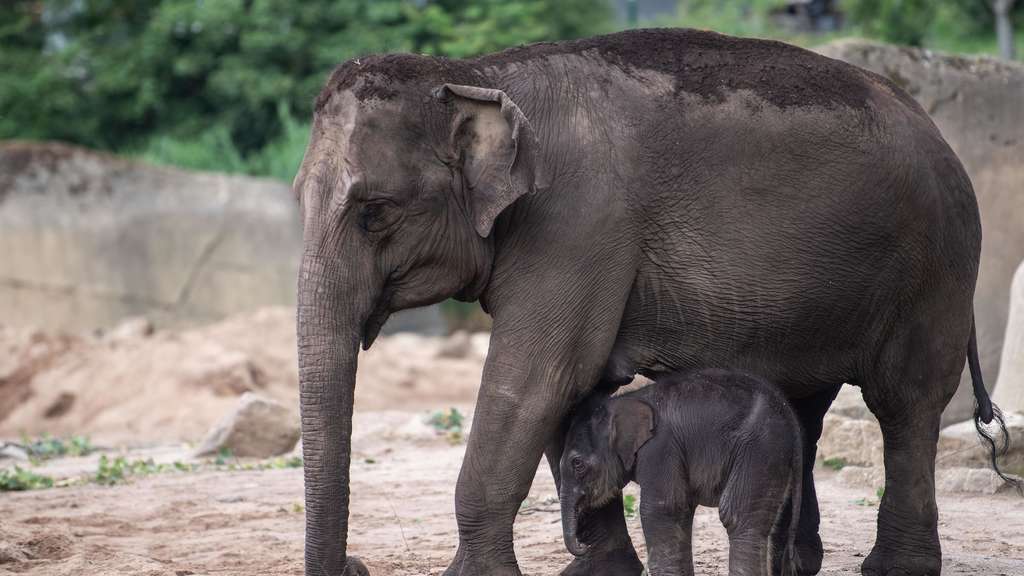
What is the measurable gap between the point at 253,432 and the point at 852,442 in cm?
384

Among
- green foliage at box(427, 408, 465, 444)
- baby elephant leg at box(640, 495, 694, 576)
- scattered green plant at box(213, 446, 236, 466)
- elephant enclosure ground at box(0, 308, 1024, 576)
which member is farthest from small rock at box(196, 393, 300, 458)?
baby elephant leg at box(640, 495, 694, 576)

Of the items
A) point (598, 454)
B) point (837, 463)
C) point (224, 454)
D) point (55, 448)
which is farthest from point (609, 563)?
point (55, 448)

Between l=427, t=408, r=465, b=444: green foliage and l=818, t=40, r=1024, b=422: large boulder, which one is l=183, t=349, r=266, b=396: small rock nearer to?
l=427, t=408, r=465, b=444: green foliage

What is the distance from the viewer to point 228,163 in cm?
1902

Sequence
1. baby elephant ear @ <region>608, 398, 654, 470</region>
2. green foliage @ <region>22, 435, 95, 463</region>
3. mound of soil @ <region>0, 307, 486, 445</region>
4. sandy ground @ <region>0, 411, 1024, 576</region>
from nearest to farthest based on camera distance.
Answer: baby elephant ear @ <region>608, 398, 654, 470</region>
sandy ground @ <region>0, 411, 1024, 576</region>
green foliage @ <region>22, 435, 95, 463</region>
mound of soil @ <region>0, 307, 486, 445</region>

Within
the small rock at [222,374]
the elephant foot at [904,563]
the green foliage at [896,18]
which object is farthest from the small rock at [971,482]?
the green foliage at [896,18]

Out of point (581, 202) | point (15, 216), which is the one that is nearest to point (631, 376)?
point (581, 202)

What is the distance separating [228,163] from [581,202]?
1450 cm

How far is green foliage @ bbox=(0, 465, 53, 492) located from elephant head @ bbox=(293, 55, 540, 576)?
449 centimetres

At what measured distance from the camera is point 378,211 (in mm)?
4949

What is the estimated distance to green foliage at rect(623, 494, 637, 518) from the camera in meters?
7.08

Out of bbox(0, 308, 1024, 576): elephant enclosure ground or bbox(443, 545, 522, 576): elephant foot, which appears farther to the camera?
bbox(0, 308, 1024, 576): elephant enclosure ground

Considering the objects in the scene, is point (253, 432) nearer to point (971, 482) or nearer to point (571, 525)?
point (971, 482)

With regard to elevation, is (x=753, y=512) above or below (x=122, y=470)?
above
